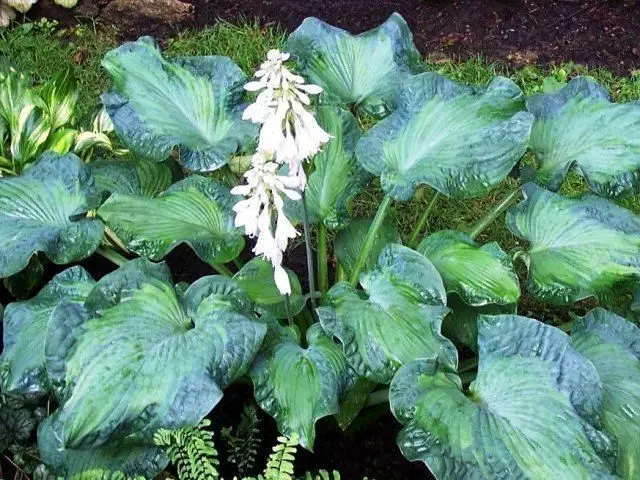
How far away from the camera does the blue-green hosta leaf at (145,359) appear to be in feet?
5.36

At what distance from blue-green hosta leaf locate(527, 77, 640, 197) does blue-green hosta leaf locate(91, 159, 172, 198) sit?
1.17 m

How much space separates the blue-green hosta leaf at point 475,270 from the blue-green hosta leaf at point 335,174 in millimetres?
310

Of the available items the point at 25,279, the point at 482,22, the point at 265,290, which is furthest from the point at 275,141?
the point at 482,22

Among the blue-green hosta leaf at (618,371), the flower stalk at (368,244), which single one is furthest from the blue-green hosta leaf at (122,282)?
the blue-green hosta leaf at (618,371)

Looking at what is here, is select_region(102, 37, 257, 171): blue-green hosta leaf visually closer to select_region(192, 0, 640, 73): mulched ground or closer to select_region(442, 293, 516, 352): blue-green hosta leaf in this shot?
select_region(442, 293, 516, 352): blue-green hosta leaf

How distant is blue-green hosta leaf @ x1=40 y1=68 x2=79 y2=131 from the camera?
9.19 ft

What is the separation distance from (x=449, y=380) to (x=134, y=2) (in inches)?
130

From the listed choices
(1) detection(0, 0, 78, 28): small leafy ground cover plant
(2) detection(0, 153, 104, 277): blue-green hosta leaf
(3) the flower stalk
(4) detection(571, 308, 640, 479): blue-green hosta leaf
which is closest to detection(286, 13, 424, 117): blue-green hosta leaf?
(3) the flower stalk

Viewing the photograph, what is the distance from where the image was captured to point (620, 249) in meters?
1.97

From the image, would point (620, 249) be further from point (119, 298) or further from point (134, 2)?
point (134, 2)

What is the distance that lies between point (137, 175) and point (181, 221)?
38 cm

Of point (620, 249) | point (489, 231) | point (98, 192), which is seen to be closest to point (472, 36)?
point (489, 231)

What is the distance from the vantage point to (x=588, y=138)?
2.23m

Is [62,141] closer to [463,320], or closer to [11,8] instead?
[463,320]
